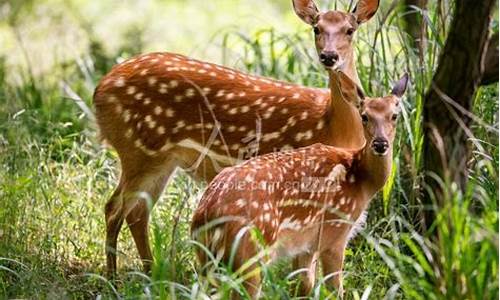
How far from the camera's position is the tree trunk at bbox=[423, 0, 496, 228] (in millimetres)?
5570

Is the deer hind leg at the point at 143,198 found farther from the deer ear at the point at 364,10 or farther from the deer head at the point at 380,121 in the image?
the deer head at the point at 380,121

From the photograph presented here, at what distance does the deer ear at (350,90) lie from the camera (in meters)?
6.43

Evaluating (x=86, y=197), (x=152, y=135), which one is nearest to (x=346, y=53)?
(x=152, y=135)

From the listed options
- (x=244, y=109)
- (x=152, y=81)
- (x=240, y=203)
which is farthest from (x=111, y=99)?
(x=240, y=203)

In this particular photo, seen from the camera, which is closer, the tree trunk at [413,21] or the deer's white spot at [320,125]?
the deer's white spot at [320,125]

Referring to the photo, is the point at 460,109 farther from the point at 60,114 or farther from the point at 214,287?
the point at 60,114

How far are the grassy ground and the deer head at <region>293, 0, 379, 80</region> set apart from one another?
0.16m

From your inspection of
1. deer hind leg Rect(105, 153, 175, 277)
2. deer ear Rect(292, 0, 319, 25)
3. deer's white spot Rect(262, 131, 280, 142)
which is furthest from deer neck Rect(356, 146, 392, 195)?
deer hind leg Rect(105, 153, 175, 277)

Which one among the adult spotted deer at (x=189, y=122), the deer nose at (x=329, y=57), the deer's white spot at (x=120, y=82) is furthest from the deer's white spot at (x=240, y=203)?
the deer's white spot at (x=120, y=82)

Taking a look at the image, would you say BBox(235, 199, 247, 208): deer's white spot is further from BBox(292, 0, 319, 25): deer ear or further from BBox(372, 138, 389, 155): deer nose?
BBox(292, 0, 319, 25): deer ear

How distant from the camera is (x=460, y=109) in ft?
18.4

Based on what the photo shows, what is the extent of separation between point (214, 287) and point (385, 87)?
2097mm

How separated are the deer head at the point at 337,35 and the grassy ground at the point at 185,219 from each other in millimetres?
159

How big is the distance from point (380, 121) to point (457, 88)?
1.70ft
